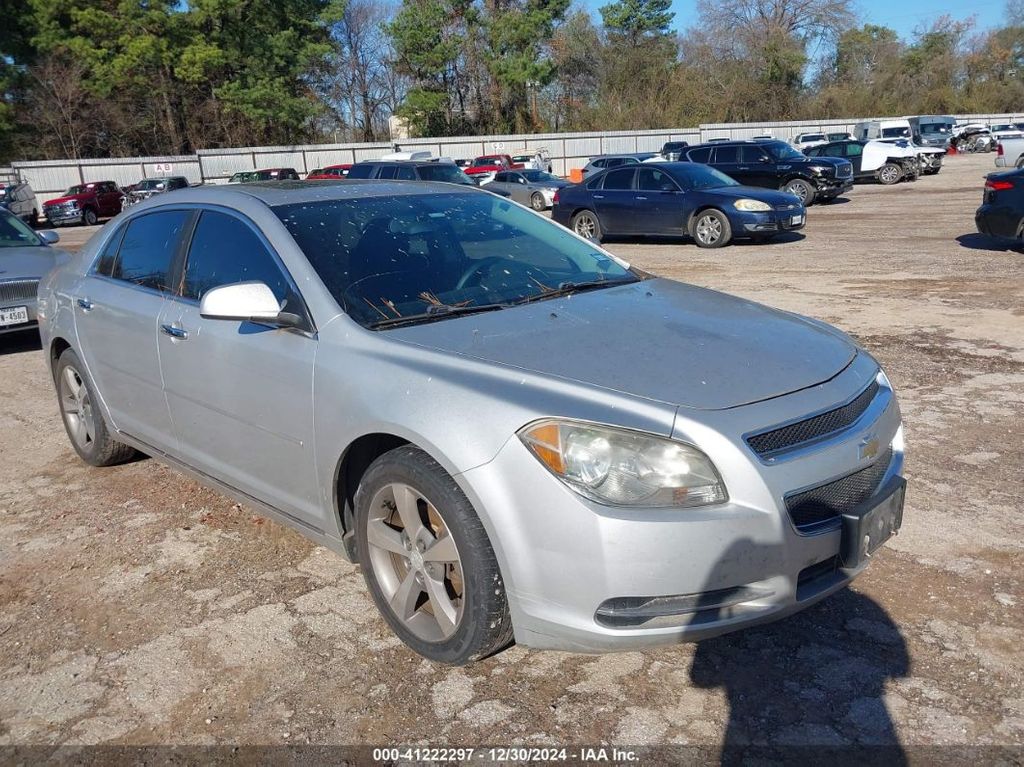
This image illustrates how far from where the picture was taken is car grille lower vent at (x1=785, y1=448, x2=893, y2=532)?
2.56m

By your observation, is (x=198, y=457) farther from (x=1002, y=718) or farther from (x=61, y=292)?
(x=1002, y=718)

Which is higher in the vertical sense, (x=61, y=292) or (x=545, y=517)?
(x=61, y=292)

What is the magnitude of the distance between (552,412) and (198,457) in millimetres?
2126

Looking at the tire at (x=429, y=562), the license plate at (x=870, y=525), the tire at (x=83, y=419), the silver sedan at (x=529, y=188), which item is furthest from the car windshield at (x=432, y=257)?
the silver sedan at (x=529, y=188)

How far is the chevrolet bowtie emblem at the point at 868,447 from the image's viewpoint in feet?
9.09

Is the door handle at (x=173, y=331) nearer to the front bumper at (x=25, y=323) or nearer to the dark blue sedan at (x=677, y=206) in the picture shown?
the front bumper at (x=25, y=323)

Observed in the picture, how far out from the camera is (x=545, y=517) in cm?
250

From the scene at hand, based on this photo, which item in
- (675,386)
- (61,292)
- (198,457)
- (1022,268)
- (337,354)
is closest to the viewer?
(675,386)

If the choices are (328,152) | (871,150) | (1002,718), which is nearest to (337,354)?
→ (1002,718)

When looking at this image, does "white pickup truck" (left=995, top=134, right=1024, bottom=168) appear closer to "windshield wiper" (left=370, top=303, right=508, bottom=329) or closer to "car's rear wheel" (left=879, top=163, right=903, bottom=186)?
"car's rear wheel" (left=879, top=163, right=903, bottom=186)

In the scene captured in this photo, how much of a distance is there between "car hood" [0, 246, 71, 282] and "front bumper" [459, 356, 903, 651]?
24.2ft

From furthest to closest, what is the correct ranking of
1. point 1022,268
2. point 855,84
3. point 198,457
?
point 855,84 < point 1022,268 < point 198,457

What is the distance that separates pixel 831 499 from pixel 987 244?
41.7ft

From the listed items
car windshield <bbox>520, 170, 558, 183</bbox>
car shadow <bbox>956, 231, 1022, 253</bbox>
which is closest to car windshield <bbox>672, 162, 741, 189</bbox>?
car shadow <bbox>956, 231, 1022, 253</bbox>
